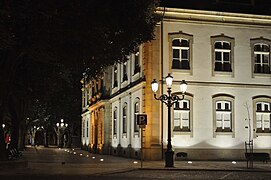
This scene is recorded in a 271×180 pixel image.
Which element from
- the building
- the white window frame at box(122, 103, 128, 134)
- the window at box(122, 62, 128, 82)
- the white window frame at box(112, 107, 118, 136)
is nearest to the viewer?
the building

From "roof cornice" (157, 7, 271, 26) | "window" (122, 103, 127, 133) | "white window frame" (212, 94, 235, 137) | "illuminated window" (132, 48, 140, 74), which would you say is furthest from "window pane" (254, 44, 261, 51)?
"window" (122, 103, 127, 133)

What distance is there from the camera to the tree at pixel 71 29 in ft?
52.6

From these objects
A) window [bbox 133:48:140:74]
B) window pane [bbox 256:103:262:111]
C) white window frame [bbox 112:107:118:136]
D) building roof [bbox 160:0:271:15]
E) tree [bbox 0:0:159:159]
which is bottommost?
white window frame [bbox 112:107:118:136]

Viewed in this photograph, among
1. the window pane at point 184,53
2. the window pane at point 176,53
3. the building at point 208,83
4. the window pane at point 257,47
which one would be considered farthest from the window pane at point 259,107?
the window pane at point 176,53

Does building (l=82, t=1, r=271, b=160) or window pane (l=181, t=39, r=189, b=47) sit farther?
window pane (l=181, t=39, r=189, b=47)

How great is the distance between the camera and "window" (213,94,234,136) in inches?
1272

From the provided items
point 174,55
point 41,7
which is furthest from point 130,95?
point 41,7

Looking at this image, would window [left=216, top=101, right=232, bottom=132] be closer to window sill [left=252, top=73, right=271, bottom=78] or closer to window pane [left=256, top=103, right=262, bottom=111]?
window pane [left=256, top=103, right=262, bottom=111]

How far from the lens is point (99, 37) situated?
18.4 m

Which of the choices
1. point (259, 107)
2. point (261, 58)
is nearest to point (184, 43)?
point (261, 58)

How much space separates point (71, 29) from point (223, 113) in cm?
1765

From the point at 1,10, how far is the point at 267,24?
926 inches

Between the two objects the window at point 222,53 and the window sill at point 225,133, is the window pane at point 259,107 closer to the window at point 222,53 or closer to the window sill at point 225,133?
the window sill at point 225,133

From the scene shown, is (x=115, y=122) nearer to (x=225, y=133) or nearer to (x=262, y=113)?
(x=225, y=133)
